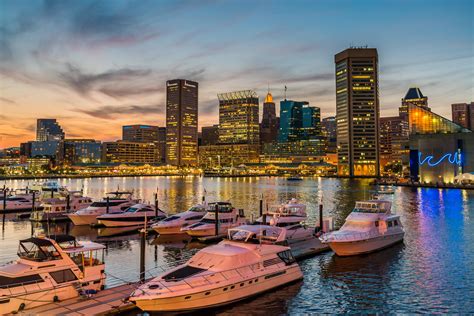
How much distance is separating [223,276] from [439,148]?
14349 cm

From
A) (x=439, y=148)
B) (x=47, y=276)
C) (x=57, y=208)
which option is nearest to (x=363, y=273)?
(x=47, y=276)

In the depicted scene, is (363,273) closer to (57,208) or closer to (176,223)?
(176,223)

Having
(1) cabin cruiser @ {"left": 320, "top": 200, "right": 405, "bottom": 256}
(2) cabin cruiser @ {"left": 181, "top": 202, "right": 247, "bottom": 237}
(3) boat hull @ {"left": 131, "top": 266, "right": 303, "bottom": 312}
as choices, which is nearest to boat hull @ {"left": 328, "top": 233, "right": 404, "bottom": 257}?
(1) cabin cruiser @ {"left": 320, "top": 200, "right": 405, "bottom": 256}

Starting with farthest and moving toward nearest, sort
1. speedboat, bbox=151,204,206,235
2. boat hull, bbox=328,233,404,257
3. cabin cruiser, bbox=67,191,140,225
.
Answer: cabin cruiser, bbox=67,191,140,225 → speedboat, bbox=151,204,206,235 → boat hull, bbox=328,233,404,257

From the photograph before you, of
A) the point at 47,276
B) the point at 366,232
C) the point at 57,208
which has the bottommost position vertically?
the point at 47,276

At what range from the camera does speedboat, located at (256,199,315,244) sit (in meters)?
40.0

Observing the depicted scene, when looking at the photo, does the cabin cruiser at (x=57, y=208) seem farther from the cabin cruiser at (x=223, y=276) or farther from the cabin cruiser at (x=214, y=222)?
the cabin cruiser at (x=223, y=276)

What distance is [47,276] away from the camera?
20.8 m

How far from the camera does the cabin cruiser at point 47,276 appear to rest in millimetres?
19344

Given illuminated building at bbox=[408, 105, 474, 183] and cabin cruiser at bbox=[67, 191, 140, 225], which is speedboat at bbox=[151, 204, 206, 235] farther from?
illuminated building at bbox=[408, 105, 474, 183]

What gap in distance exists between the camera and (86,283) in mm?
22031

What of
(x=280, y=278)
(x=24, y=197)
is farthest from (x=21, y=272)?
(x=24, y=197)

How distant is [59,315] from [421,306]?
19922mm

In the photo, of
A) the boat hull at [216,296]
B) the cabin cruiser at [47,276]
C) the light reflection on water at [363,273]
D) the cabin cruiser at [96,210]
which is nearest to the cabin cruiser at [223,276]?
the boat hull at [216,296]
